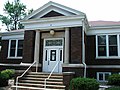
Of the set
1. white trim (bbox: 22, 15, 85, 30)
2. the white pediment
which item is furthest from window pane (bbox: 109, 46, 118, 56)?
the white pediment

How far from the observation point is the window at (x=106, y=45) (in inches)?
627

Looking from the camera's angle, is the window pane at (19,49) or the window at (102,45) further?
the window pane at (19,49)

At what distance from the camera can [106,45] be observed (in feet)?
52.9

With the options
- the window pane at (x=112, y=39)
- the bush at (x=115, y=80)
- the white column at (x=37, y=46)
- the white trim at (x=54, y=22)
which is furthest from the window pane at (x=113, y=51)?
the white column at (x=37, y=46)

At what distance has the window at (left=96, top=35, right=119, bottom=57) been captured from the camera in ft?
52.3

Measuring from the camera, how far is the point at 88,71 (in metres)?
16.1

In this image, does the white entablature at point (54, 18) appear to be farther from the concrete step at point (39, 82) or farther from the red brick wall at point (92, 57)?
the concrete step at point (39, 82)

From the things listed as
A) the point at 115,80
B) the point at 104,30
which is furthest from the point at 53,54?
the point at 115,80

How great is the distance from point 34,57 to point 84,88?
6.26 m

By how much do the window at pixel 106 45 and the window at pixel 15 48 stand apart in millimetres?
8773

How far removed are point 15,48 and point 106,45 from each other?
10310 millimetres

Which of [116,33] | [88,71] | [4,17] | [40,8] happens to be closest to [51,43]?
[40,8]

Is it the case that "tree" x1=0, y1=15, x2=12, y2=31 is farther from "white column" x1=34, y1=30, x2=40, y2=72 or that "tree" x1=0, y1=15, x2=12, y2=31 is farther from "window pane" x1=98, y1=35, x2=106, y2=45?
"window pane" x1=98, y1=35, x2=106, y2=45

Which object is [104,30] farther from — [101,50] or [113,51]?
[113,51]
